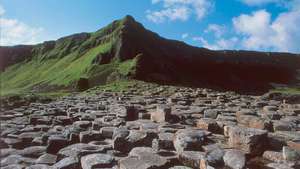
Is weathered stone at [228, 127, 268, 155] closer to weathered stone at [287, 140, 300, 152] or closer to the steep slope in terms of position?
weathered stone at [287, 140, 300, 152]

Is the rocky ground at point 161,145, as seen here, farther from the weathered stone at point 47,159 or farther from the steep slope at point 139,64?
the steep slope at point 139,64

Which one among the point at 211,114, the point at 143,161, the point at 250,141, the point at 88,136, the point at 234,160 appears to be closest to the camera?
the point at 234,160

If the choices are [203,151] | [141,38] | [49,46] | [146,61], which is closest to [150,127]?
[203,151]

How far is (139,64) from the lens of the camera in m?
53.1

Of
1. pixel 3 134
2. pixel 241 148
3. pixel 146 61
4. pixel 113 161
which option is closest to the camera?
pixel 113 161

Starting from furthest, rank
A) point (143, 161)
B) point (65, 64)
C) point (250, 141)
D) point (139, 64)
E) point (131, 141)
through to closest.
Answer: point (65, 64) → point (139, 64) → point (131, 141) → point (250, 141) → point (143, 161)

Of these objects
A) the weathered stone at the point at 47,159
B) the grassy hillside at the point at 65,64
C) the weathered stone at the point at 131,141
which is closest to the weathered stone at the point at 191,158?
the weathered stone at the point at 131,141

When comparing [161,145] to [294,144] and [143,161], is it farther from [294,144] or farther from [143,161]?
[294,144]

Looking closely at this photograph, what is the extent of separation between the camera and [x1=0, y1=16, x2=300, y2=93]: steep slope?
59.5m

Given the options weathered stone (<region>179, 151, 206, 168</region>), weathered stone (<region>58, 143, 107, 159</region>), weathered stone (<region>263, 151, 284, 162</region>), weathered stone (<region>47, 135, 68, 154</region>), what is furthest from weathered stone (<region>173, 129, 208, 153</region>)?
weathered stone (<region>47, 135, 68, 154</region>)

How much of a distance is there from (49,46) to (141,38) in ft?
219

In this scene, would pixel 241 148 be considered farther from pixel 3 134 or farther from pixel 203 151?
pixel 3 134

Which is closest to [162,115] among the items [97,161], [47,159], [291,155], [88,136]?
[88,136]

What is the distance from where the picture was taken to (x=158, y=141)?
206 inches
